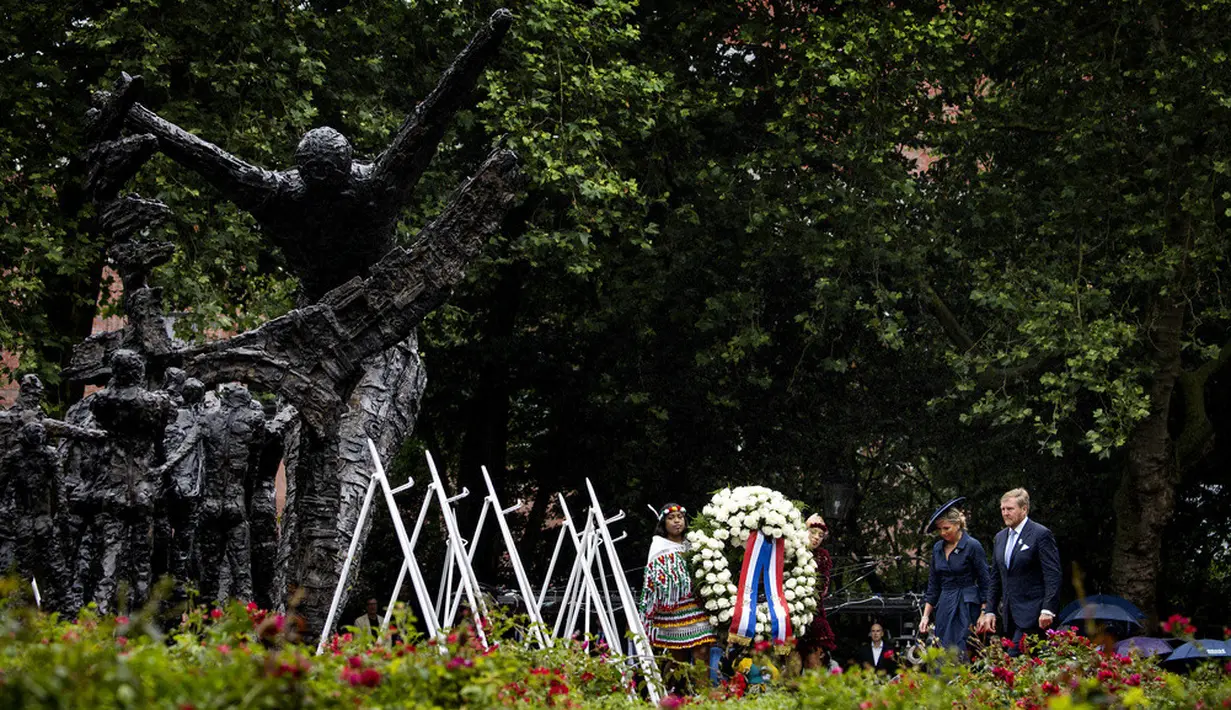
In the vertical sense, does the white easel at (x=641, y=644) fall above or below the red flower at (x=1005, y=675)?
above

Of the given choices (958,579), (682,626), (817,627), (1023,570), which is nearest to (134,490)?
(682,626)

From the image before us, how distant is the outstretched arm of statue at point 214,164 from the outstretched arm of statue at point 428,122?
710 mm

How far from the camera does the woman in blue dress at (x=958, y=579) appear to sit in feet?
35.7

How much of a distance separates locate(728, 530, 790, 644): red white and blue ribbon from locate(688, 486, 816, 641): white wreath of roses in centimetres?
5

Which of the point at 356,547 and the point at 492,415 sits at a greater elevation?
the point at 492,415

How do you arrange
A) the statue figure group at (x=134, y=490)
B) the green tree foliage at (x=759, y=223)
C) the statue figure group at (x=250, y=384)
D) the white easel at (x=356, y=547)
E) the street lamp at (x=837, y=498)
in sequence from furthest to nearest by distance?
1. the street lamp at (x=837, y=498)
2. the green tree foliage at (x=759, y=223)
3. the white easel at (x=356, y=547)
4. the statue figure group at (x=250, y=384)
5. the statue figure group at (x=134, y=490)

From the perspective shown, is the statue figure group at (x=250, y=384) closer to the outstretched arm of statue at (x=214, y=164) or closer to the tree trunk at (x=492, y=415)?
the outstretched arm of statue at (x=214, y=164)

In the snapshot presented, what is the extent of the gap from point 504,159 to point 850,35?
1039 cm

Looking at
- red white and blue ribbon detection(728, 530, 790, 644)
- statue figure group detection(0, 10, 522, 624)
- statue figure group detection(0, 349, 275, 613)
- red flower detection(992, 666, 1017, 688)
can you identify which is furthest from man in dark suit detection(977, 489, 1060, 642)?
statue figure group detection(0, 349, 275, 613)

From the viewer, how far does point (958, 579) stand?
35.9 ft

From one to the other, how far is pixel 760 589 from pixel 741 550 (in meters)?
0.36

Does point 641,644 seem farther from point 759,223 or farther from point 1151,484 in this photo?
point 1151,484

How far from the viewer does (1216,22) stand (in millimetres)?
18141

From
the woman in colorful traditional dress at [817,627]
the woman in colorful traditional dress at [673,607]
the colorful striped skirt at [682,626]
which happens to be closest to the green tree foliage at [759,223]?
the woman in colorful traditional dress at [817,627]
